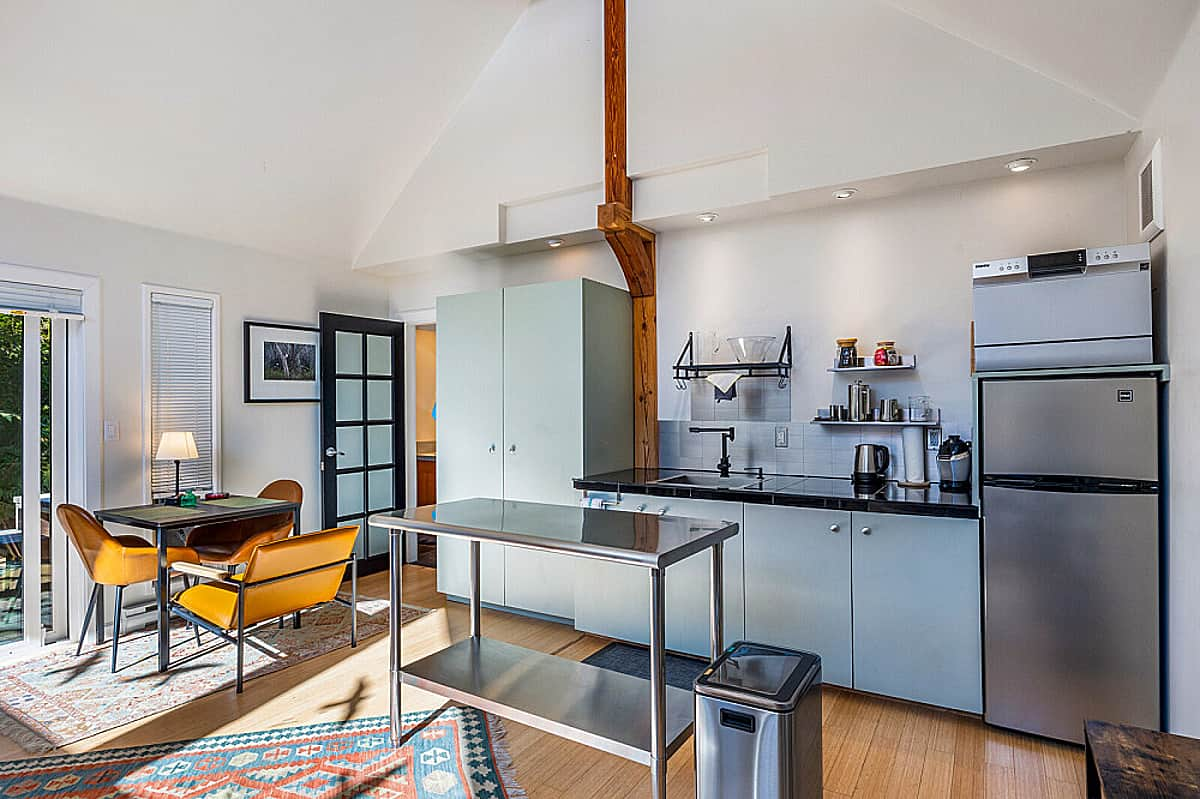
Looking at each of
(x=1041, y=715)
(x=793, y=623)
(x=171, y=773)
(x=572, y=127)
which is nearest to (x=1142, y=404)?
(x=1041, y=715)

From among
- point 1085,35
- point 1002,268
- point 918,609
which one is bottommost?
point 918,609

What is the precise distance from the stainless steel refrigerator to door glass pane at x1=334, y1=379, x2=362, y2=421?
4.37 meters

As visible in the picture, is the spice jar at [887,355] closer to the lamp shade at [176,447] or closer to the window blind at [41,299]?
the lamp shade at [176,447]

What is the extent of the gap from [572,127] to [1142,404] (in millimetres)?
3313

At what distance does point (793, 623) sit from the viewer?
3.30m

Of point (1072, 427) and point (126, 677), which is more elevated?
point (1072, 427)

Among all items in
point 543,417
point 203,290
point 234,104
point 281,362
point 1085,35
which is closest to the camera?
point 1085,35

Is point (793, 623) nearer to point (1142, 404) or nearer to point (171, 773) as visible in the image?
point (1142, 404)

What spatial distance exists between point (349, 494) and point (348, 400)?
2.43 feet

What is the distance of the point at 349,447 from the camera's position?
5.44 meters

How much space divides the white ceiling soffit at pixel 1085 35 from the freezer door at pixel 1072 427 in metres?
1.14

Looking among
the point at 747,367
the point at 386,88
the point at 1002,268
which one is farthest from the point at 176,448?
the point at 1002,268

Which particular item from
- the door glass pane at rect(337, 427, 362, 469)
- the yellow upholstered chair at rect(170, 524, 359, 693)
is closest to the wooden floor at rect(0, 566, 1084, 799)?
the yellow upholstered chair at rect(170, 524, 359, 693)

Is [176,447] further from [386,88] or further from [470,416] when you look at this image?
[386,88]
